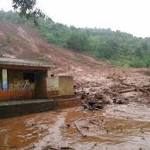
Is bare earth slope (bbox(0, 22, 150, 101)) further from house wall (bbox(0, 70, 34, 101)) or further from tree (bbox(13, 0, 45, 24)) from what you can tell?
Answer: tree (bbox(13, 0, 45, 24))

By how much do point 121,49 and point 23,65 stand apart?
42.0 m

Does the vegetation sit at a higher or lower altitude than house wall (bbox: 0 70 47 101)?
higher

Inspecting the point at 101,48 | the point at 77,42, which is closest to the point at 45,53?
the point at 77,42

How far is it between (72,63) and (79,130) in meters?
31.9

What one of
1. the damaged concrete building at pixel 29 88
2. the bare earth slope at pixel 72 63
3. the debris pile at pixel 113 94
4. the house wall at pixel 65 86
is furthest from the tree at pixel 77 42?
the damaged concrete building at pixel 29 88

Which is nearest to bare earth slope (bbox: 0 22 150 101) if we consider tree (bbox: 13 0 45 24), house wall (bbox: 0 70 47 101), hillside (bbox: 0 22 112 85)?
hillside (bbox: 0 22 112 85)

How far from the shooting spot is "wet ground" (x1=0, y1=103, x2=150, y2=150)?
494 inches

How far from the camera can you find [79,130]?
592 inches

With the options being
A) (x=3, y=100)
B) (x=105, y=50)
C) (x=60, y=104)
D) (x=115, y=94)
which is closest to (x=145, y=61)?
(x=105, y=50)

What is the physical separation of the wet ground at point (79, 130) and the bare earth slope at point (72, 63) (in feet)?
32.7

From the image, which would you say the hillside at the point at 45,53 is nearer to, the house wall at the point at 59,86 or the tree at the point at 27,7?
the house wall at the point at 59,86

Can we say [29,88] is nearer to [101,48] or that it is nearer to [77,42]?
[77,42]

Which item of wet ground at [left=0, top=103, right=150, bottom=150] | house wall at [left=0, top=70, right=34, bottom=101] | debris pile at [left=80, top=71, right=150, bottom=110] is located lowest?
wet ground at [left=0, top=103, right=150, bottom=150]

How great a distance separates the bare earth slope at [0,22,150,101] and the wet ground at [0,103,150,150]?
392 inches
